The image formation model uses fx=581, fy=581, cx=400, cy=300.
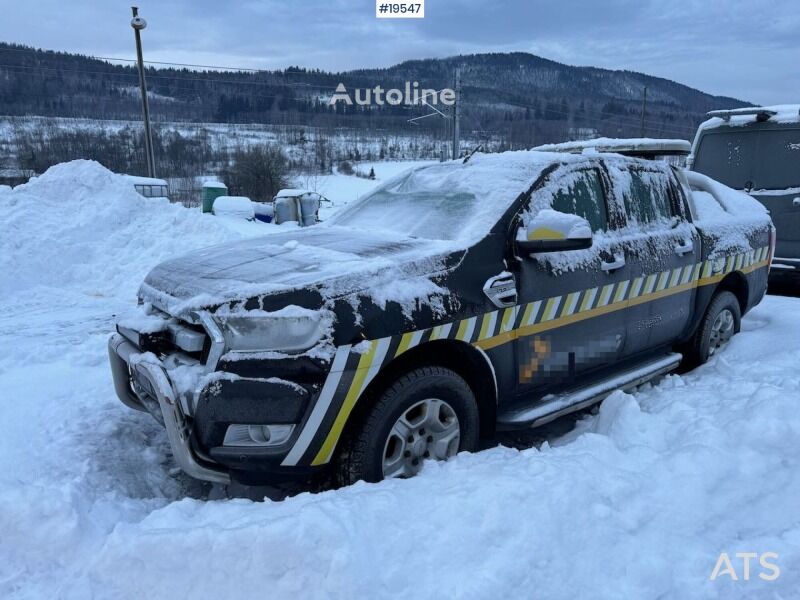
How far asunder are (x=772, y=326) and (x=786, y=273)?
2.76 metres

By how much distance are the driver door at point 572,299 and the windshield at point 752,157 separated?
5255 millimetres

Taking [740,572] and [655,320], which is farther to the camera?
[655,320]

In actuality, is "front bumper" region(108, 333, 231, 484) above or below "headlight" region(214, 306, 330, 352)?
below

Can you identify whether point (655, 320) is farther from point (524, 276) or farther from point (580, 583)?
point (580, 583)

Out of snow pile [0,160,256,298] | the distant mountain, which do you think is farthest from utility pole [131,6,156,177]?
the distant mountain

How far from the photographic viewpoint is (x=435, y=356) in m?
2.83

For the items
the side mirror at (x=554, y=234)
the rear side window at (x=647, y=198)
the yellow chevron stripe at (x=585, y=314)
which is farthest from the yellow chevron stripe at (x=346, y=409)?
the rear side window at (x=647, y=198)

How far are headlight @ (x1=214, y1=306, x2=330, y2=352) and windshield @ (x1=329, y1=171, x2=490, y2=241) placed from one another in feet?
3.51

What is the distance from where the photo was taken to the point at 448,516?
228 cm

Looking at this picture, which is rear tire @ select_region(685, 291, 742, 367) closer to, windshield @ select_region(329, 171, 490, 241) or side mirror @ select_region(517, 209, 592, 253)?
side mirror @ select_region(517, 209, 592, 253)

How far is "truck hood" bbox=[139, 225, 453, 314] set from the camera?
8.30ft

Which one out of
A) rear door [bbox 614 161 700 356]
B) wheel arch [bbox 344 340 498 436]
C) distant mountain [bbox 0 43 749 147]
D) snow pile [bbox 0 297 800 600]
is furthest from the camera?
distant mountain [bbox 0 43 749 147]

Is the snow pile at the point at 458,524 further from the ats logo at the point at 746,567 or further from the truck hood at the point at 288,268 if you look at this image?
the truck hood at the point at 288,268

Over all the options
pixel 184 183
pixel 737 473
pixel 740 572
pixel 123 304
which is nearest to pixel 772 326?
pixel 737 473
